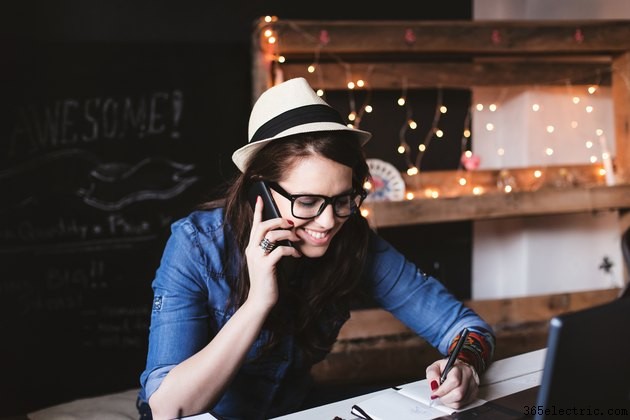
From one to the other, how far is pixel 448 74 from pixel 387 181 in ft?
2.38

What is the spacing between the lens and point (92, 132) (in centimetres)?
332

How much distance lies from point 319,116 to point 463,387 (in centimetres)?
73

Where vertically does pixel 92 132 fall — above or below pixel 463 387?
above

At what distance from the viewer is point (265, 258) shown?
148cm

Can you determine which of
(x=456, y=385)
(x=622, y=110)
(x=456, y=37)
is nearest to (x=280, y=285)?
(x=456, y=385)

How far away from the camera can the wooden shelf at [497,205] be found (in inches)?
132

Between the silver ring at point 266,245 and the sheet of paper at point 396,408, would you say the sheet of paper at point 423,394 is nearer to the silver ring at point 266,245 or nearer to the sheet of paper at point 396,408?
the sheet of paper at point 396,408

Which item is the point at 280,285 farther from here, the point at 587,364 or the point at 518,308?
the point at 518,308

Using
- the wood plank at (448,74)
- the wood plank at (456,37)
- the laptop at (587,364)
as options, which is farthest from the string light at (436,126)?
the laptop at (587,364)

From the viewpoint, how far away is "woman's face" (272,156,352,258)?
1.55m

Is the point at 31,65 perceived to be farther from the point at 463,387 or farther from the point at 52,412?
the point at 463,387

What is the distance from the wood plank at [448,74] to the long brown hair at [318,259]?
1.82m

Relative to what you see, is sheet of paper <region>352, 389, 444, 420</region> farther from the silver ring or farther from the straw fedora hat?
the straw fedora hat

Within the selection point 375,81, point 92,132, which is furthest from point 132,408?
point 375,81
